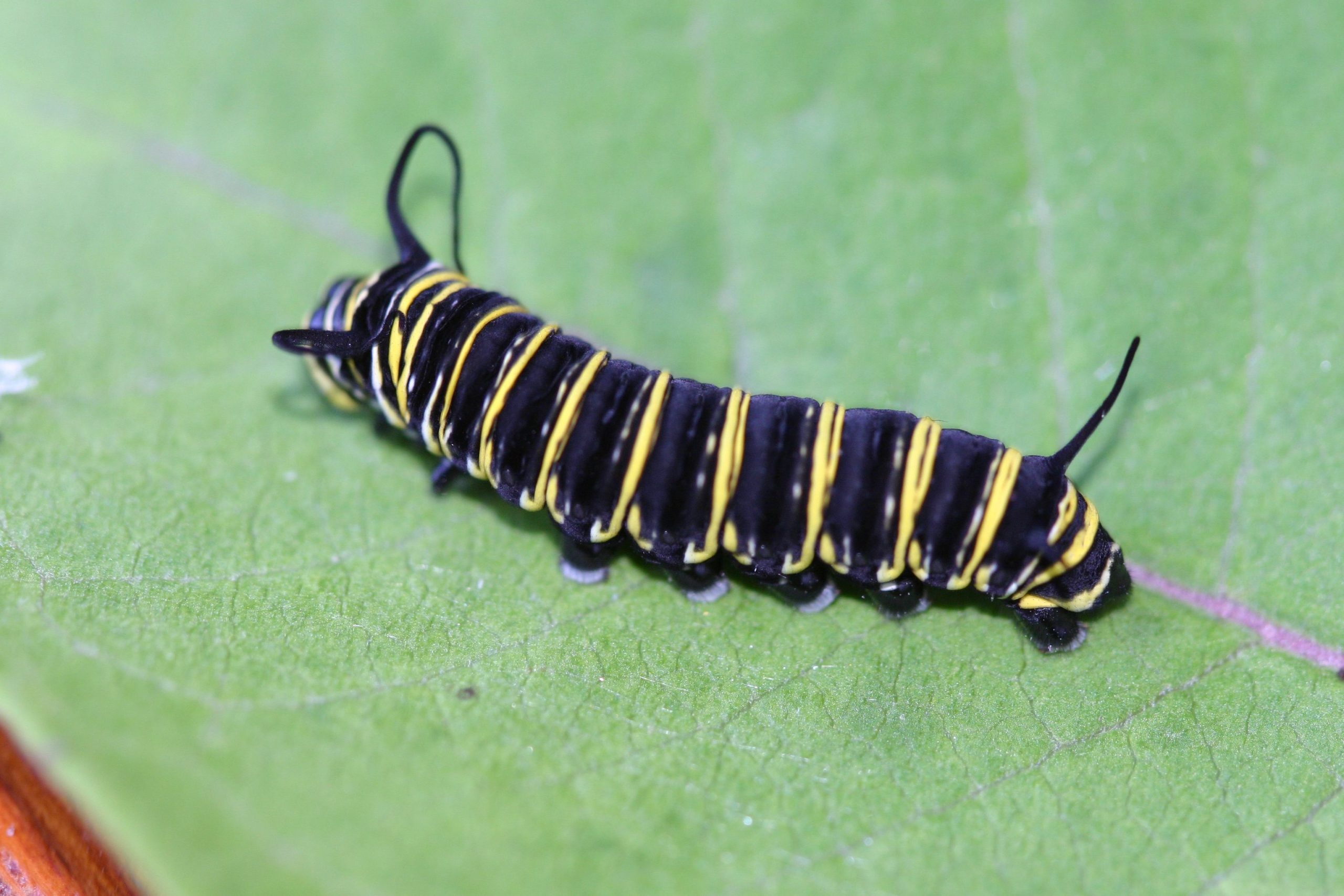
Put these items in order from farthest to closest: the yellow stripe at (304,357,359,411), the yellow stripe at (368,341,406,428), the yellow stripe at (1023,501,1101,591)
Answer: the yellow stripe at (304,357,359,411) < the yellow stripe at (368,341,406,428) < the yellow stripe at (1023,501,1101,591)

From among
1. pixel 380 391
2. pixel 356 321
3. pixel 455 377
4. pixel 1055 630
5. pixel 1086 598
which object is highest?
pixel 356 321

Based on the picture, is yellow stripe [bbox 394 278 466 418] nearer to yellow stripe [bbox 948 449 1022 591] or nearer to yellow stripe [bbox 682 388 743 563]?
yellow stripe [bbox 682 388 743 563]

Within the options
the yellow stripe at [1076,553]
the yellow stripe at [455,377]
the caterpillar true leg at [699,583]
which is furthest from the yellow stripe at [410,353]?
the yellow stripe at [1076,553]

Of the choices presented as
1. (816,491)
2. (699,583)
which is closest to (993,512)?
(816,491)

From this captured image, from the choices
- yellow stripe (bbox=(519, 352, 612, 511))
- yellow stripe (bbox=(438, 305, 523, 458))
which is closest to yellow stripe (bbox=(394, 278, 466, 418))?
yellow stripe (bbox=(438, 305, 523, 458))

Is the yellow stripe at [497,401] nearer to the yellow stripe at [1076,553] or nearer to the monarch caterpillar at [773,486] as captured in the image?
the monarch caterpillar at [773,486]

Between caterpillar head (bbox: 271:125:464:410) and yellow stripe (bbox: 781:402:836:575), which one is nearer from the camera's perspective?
yellow stripe (bbox: 781:402:836:575)

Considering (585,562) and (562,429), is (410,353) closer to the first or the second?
(562,429)

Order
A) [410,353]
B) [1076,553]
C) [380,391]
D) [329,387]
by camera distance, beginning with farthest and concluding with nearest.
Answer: [329,387] → [380,391] → [410,353] → [1076,553]
